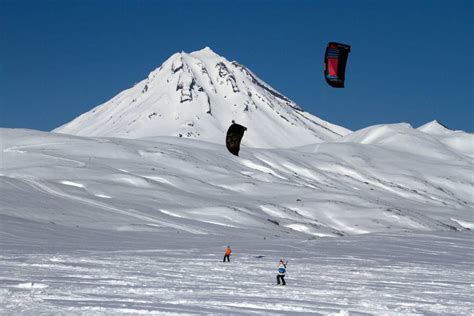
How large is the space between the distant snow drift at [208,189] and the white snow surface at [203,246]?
0.41m

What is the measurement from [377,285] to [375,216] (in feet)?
234

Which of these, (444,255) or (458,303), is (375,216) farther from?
(458,303)

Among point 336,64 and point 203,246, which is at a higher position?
point 336,64

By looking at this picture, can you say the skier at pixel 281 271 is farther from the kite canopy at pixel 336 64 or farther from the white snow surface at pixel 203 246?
the kite canopy at pixel 336 64

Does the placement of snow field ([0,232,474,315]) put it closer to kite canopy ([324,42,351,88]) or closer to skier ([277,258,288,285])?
skier ([277,258,288,285])

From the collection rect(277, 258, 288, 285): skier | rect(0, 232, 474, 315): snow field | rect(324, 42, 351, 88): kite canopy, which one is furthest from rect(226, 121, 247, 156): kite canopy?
rect(277, 258, 288, 285): skier

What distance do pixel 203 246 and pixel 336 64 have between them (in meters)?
12.0

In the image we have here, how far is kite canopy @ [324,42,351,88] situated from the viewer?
127 ft

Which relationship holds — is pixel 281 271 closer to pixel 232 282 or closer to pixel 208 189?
pixel 232 282

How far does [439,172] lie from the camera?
19725cm

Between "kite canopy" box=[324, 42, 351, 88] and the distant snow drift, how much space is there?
22387 mm

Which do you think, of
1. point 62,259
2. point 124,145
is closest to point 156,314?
point 62,259

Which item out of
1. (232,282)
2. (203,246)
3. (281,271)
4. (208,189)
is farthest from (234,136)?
(208,189)

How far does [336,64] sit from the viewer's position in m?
40.0
